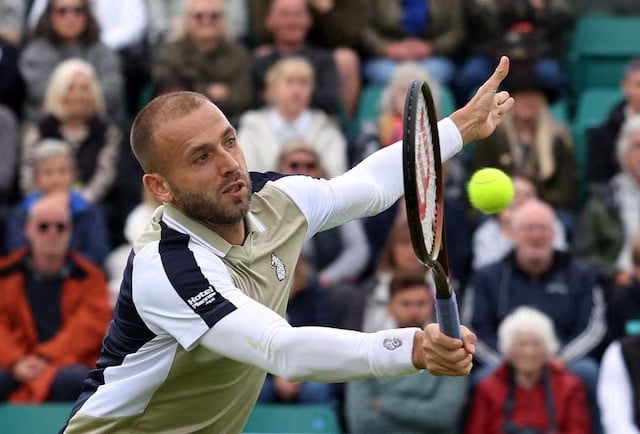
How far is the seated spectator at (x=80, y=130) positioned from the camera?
995 centimetres

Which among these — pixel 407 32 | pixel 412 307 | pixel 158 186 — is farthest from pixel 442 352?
Answer: pixel 407 32

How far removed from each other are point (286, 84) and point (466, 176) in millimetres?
1410

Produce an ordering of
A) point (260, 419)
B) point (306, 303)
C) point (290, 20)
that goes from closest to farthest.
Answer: point (260, 419), point (306, 303), point (290, 20)

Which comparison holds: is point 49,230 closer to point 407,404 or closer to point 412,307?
point 412,307

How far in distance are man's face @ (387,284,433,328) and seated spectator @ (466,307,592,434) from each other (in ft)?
1.66

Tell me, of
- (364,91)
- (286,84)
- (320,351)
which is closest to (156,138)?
(320,351)

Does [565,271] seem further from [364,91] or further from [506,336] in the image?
[364,91]

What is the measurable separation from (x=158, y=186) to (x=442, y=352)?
1.24m

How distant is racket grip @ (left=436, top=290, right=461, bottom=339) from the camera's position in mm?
3871

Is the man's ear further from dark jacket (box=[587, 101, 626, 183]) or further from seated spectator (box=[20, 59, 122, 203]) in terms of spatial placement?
dark jacket (box=[587, 101, 626, 183])

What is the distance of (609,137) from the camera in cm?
996

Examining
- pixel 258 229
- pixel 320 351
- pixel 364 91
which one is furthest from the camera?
pixel 364 91

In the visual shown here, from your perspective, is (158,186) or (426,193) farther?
(158,186)

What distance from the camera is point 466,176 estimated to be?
994 centimetres
